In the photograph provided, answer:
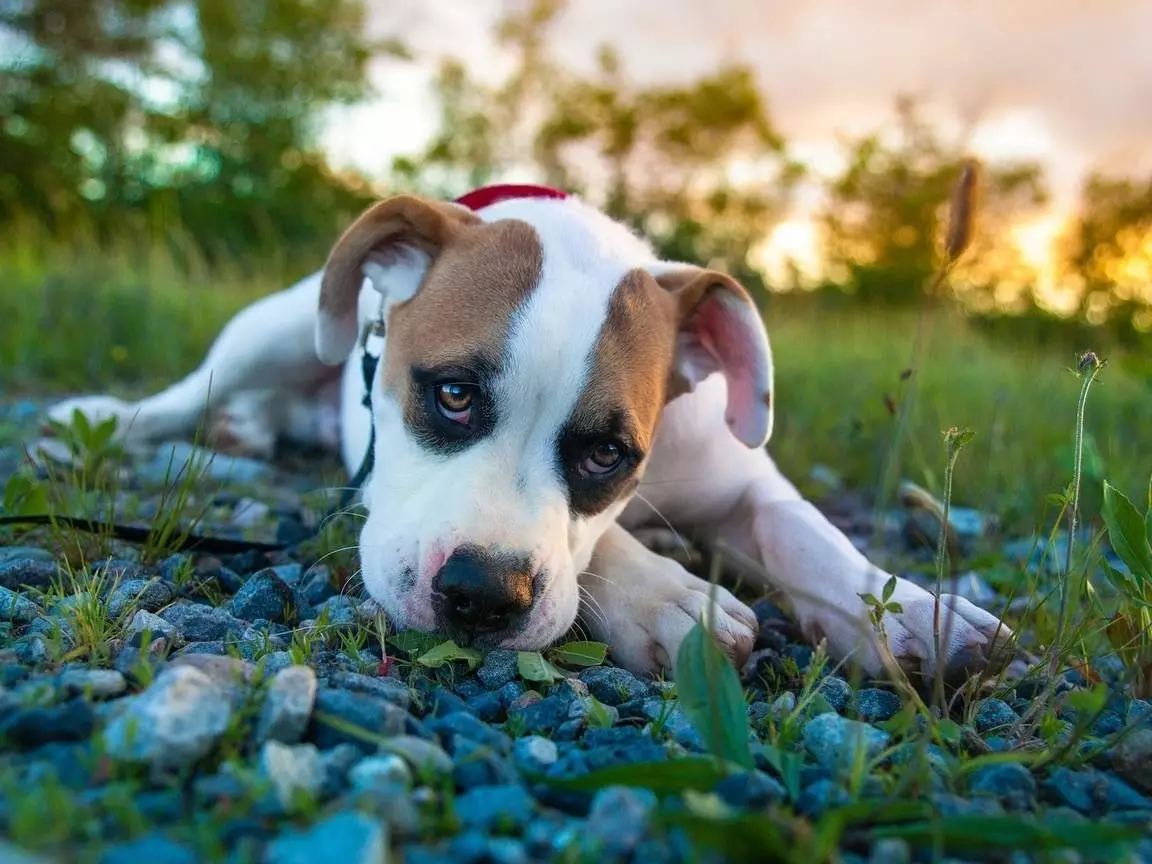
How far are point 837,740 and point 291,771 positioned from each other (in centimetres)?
78

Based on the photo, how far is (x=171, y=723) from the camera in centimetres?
108

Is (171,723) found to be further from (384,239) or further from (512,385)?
(384,239)

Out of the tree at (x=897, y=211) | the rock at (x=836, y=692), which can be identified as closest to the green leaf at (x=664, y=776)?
the rock at (x=836, y=692)

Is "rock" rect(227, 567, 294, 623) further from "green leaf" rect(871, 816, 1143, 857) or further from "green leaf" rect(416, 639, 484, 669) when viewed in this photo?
"green leaf" rect(871, 816, 1143, 857)

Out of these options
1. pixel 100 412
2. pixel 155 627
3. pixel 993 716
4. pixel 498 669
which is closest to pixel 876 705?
pixel 993 716

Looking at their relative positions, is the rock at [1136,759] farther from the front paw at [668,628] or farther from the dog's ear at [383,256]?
the dog's ear at [383,256]

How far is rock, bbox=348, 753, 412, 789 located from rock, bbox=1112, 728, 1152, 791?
1059 mm

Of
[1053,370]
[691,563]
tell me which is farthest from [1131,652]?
[1053,370]

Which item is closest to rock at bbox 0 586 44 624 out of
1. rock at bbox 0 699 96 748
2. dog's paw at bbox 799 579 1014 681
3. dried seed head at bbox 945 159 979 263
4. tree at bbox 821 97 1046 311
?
rock at bbox 0 699 96 748

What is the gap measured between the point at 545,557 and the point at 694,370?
3.23 feet

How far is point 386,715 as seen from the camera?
49.1 inches

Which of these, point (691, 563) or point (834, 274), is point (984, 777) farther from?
point (834, 274)

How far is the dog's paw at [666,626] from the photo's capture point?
1.84 meters

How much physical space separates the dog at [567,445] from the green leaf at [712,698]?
14cm
